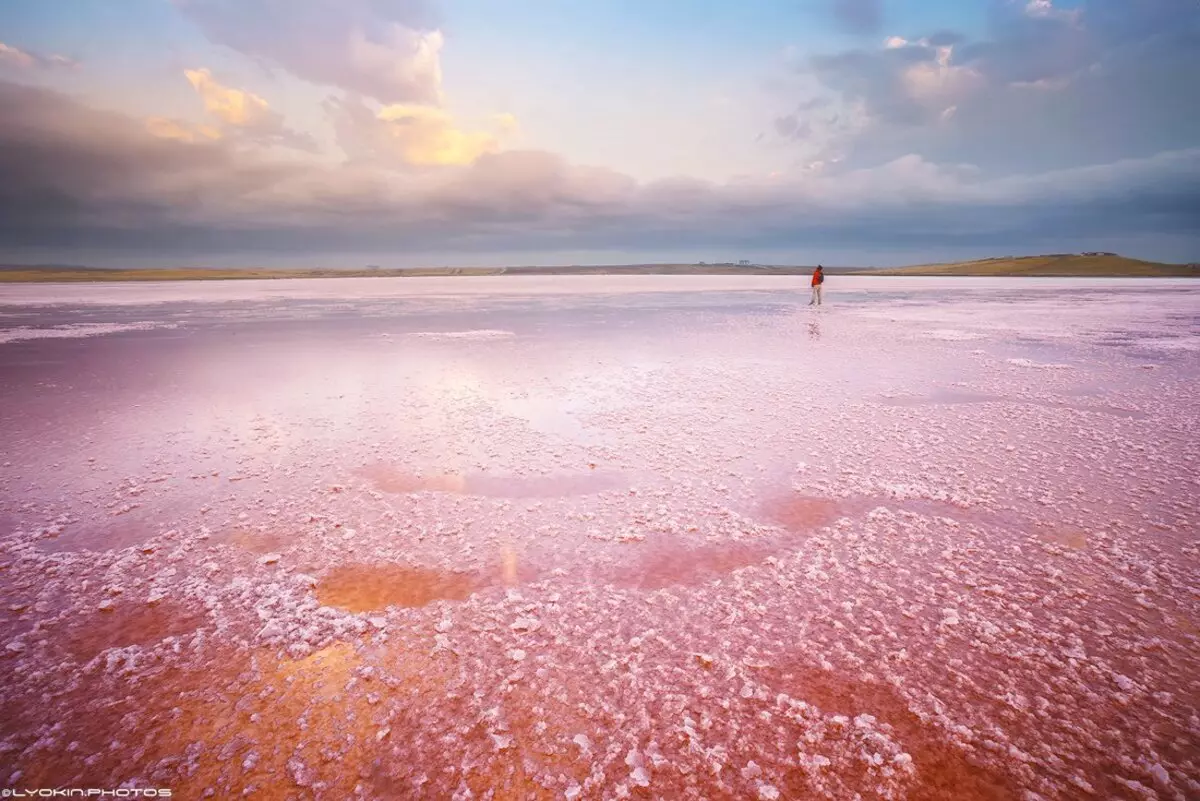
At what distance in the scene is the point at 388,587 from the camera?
4207 millimetres

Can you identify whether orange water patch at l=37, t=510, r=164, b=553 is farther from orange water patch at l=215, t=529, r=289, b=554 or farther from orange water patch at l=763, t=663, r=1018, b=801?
orange water patch at l=763, t=663, r=1018, b=801

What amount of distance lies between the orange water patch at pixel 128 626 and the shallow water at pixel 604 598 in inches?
0.9

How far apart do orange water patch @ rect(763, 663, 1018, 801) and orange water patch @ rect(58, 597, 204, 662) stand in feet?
13.1

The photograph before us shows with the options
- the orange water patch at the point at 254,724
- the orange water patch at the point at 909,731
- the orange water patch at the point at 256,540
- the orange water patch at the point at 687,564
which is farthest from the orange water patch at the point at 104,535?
the orange water patch at the point at 909,731

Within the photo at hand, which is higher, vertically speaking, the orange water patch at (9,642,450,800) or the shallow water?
the shallow water

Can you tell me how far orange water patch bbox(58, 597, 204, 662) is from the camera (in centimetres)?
349

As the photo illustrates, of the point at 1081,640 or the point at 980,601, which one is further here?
the point at 980,601

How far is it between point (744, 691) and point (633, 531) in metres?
2.08

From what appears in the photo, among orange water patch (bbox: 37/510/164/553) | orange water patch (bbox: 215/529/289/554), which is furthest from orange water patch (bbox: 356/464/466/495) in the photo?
orange water patch (bbox: 37/510/164/553)

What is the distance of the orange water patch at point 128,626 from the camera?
137 inches

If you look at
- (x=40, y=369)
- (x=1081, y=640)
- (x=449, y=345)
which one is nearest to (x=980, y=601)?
(x=1081, y=640)

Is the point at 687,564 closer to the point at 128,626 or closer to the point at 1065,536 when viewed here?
the point at 1065,536

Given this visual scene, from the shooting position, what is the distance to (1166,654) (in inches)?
130

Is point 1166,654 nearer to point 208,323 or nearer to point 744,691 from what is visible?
point 744,691
